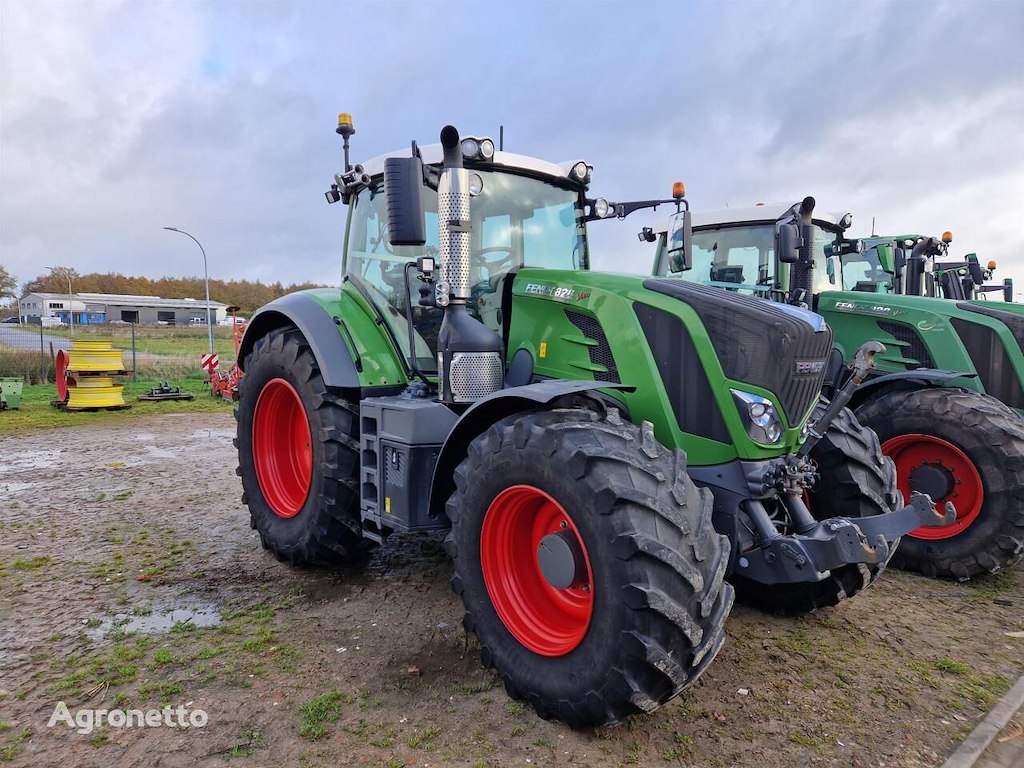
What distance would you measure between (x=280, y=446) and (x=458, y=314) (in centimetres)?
214

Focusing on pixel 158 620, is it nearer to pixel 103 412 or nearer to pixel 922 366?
pixel 922 366

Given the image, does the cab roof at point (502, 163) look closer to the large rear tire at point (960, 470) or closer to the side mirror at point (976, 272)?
the large rear tire at point (960, 470)

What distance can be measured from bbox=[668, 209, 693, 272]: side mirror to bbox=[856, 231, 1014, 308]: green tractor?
3612 mm

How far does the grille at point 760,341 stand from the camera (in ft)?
10.0

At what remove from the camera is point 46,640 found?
134 inches

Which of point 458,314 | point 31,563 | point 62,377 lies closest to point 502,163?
point 458,314

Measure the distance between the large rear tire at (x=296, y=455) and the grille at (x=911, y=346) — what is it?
4.39 m

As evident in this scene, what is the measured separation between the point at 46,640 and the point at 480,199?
325 cm

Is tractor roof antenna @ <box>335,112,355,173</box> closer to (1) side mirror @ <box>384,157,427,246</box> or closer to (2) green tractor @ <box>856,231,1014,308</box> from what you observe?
(1) side mirror @ <box>384,157,427,246</box>

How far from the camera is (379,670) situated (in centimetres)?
316

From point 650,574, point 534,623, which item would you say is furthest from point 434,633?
point 650,574

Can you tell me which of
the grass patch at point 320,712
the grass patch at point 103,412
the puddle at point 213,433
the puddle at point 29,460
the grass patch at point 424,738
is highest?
the grass patch at point 103,412

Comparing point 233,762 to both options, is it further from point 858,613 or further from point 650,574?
point 858,613

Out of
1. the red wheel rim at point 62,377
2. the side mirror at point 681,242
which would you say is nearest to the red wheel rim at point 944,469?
the side mirror at point 681,242
